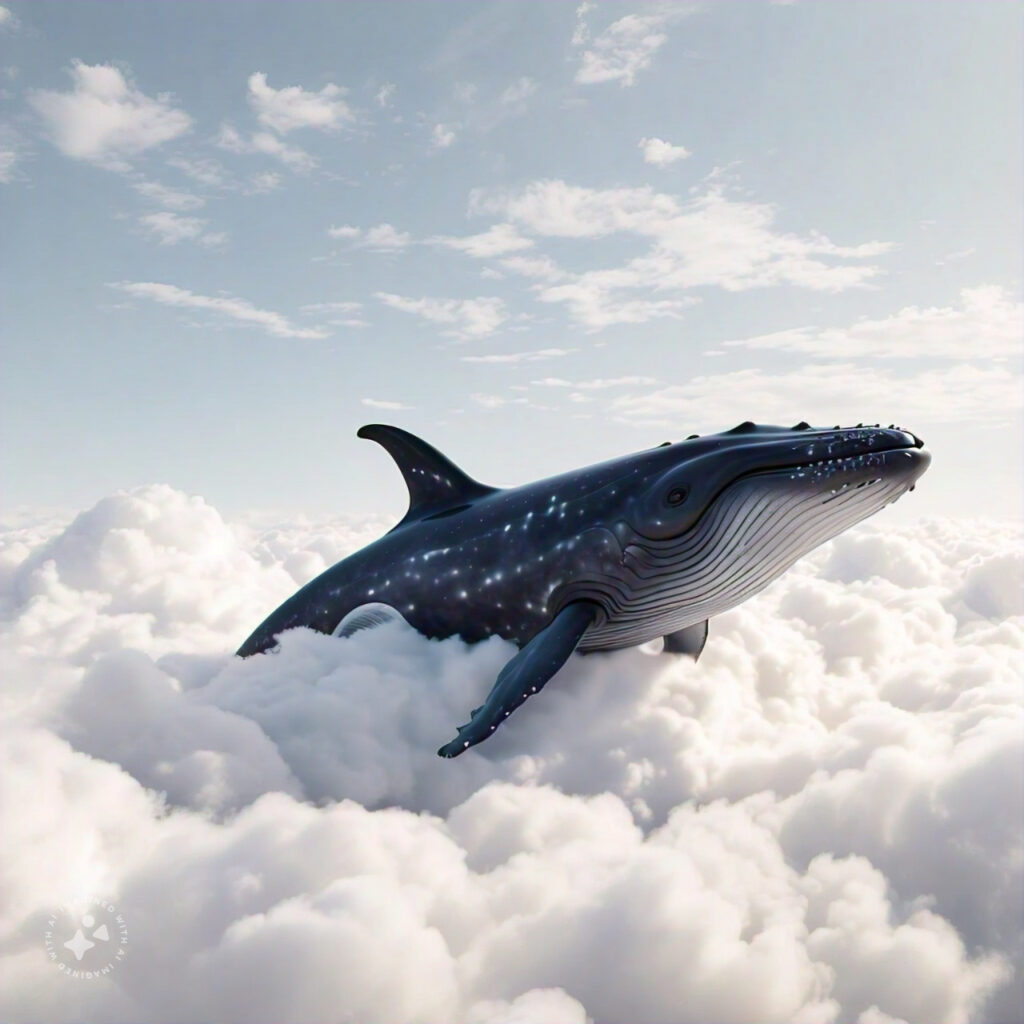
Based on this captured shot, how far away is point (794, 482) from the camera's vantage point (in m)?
12.1

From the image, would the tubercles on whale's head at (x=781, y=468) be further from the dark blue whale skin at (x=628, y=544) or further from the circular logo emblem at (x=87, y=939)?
the circular logo emblem at (x=87, y=939)

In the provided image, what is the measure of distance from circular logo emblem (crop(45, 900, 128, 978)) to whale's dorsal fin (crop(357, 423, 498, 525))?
10495 millimetres

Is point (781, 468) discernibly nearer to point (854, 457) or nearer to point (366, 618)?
point (854, 457)

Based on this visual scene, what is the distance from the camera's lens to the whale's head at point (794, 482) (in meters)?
12.0

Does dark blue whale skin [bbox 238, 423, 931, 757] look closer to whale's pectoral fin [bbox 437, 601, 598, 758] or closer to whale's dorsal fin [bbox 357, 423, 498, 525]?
whale's pectoral fin [bbox 437, 601, 598, 758]

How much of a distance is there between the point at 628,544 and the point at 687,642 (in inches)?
166

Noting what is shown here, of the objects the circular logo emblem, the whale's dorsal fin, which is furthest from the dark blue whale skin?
the circular logo emblem

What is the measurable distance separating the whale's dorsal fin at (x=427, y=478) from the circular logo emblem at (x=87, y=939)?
1049cm

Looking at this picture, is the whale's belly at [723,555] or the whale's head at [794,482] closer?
the whale's head at [794,482]

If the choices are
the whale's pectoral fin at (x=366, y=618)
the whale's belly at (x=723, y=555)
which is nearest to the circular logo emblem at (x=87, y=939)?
the whale's pectoral fin at (x=366, y=618)

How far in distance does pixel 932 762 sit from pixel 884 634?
98.9 ft

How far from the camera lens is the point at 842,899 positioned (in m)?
8.81

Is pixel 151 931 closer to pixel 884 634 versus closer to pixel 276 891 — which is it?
pixel 276 891

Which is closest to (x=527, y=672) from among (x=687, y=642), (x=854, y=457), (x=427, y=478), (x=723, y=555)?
(x=723, y=555)
